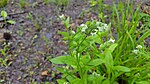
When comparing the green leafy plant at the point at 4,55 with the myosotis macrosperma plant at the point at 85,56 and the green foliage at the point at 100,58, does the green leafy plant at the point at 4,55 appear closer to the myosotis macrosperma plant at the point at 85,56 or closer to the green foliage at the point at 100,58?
the green foliage at the point at 100,58

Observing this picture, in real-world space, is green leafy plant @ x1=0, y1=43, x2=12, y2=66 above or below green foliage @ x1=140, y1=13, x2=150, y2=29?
below

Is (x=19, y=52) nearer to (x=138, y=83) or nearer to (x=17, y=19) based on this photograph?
(x=17, y=19)

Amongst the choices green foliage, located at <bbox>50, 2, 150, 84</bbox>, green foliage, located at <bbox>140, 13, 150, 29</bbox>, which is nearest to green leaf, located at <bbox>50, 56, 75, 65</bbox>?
green foliage, located at <bbox>50, 2, 150, 84</bbox>

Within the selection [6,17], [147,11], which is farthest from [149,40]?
[6,17]

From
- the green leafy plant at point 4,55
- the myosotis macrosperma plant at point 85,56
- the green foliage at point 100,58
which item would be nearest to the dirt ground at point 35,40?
the green leafy plant at point 4,55

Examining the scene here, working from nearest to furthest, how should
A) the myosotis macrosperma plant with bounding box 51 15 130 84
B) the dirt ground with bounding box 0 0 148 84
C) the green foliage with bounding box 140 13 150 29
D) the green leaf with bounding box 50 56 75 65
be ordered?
the myosotis macrosperma plant with bounding box 51 15 130 84 → the green leaf with bounding box 50 56 75 65 → the dirt ground with bounding box 0 0 148 84 → the green foliage with bounding box 140 13 150 29

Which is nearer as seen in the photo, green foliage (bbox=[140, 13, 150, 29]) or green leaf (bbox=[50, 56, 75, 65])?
green leaf (bbox=[50, 56, 75, 65])

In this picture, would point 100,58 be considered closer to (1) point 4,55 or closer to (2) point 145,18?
(1) point 4,55

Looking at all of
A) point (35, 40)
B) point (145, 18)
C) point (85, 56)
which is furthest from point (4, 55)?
point (145, 18)

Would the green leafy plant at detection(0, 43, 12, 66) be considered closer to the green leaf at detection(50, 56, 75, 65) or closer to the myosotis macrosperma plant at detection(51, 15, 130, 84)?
the myosotis macrosperma plant at detection(51, 15, 130, 84)
